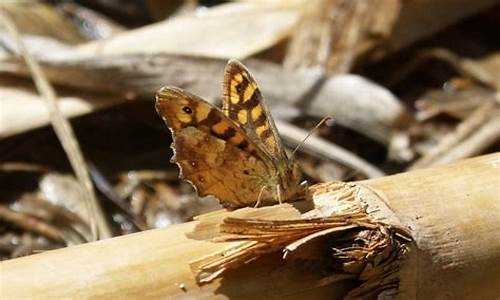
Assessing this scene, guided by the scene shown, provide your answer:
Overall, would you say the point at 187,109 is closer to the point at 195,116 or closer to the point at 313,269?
the point at 195,116

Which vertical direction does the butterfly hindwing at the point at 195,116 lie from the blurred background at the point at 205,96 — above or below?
below

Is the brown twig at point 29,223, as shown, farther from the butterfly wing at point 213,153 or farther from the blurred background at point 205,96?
the butterfly wing at point 213,153

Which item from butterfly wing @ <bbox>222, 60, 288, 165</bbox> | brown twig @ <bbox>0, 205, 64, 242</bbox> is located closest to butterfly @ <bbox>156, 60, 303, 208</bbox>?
butterfly wing @ <bbox>222, 60, 288, 165</bbox>

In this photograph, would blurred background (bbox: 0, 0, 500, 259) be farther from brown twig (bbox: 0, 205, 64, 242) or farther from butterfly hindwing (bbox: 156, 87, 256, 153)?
butterfly hindwing (bbox: 156, 87, 256, 153)

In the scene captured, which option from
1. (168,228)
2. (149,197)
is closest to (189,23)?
(149,197)

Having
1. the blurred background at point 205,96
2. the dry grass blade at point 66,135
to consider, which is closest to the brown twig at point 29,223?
the blurred background at point 205,96

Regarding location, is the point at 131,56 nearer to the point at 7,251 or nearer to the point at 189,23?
the point at 189,23
